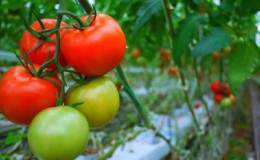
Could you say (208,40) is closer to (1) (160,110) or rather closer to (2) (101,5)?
(2) (101,5)

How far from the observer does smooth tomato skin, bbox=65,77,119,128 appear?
1.32 feet

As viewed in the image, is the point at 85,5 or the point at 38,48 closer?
the point at 38,48

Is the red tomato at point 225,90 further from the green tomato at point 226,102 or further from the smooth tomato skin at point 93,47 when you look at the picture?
the smooth tomato skin at point 93,47

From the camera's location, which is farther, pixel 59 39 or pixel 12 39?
pixel 12 39

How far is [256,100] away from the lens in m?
4.36

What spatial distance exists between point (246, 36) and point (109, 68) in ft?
1.72

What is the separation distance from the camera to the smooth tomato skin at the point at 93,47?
0.39 m

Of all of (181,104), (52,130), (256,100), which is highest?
(52,130)

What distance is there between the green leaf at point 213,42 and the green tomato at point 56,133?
1.62 ft

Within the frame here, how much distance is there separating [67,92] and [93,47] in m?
0.07

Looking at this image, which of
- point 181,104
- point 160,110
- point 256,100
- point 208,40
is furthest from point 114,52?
point 256,100

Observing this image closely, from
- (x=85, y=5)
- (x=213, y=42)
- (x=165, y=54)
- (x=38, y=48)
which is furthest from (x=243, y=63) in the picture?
(x=165, y=54)

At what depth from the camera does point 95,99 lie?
1.33 feet

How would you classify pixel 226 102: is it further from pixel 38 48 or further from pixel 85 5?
pixel 38 48
